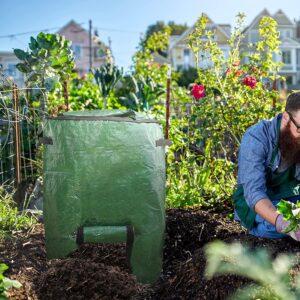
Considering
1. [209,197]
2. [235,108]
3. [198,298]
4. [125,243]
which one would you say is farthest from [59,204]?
[235,108]

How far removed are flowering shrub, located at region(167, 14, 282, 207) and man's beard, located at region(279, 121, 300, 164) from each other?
150 cm

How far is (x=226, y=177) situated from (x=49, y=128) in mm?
2192

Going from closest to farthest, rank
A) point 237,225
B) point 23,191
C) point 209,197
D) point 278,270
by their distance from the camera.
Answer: point 278,270 < point 237,225 < point 209,197 < point 23,191

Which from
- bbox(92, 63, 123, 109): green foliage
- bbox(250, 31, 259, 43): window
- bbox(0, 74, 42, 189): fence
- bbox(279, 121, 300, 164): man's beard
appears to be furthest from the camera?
bbox(250, 31, 259, 43): window

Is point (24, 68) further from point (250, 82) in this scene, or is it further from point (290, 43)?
point (290, 43)

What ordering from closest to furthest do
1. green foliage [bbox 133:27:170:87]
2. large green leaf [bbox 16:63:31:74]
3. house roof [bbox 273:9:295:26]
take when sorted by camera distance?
A: large green leaf [bbox 16:63:31:74]
green foliage [bbox 133:27:170:87]
house roof [bbox 273:9:295:26]

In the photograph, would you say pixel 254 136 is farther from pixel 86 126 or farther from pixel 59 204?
pixel 59 204

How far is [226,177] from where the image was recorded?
450 cm

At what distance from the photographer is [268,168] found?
265 centimetres

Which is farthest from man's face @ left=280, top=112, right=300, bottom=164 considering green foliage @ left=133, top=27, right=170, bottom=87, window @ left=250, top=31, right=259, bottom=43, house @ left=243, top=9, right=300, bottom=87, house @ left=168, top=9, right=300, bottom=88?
house @ left=243, top=9, right=300, bottom=87

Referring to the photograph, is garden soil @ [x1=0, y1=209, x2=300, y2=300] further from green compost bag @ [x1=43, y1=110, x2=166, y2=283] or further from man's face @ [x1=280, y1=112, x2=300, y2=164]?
man's face @ [x1=280, y1=112, x2=300, y2=164]

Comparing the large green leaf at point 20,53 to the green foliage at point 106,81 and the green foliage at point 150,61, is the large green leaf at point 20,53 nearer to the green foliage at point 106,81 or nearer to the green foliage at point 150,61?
the green foliage at point 106,81

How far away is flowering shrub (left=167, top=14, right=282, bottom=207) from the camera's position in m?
4.25

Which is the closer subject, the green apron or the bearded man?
the bearded man
